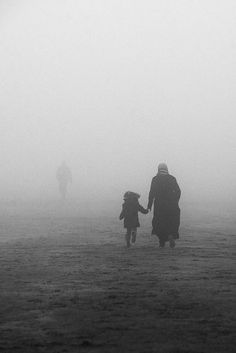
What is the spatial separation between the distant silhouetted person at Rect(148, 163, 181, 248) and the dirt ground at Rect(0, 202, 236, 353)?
13.8 inches

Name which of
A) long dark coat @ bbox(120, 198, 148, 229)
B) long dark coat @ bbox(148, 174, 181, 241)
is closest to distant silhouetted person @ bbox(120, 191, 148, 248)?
long dark coat @ bbox(120, 198, 148, 229)

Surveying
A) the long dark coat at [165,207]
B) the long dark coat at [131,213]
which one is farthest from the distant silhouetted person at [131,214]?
the long dark coat at [165,207]

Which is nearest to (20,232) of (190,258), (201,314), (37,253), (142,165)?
(37,253)

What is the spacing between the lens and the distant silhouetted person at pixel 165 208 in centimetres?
1570

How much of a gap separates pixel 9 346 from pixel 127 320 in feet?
4.93

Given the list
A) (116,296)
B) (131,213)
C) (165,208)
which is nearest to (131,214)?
(131,213)

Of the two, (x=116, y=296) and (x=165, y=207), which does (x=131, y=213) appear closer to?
(x=165, y=207)

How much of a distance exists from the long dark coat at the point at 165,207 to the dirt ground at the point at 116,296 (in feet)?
1.35

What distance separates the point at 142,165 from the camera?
153 m

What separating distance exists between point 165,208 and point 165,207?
0.07 feet

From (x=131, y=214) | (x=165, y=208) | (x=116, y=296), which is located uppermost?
(x=165, y=208)

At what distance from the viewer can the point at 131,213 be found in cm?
1633

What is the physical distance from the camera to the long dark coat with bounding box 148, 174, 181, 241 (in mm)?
15703

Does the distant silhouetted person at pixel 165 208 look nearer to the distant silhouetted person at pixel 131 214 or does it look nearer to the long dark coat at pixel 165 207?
the long dark coat at pixel 165 207
